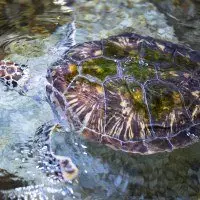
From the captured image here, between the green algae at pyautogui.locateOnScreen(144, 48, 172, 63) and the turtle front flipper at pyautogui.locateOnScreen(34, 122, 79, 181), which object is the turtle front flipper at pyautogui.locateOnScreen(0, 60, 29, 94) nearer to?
the turtle front flipper at pyautogui.locateOnScreen(34, 122, 79, 181)

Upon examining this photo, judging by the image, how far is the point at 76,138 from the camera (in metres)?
3.00

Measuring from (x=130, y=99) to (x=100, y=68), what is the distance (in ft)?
1.14

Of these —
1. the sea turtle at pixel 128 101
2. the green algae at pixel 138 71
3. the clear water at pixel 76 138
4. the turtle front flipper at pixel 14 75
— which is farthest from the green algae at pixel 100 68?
the turtle front flipper at pixel 14 75

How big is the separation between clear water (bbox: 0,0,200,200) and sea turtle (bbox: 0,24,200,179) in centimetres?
14

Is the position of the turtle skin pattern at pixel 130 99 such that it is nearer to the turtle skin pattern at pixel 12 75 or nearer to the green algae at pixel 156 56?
the green algae at pixel 156 56

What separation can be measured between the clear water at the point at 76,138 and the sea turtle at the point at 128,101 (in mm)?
144

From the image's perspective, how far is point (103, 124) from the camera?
2.82 meters

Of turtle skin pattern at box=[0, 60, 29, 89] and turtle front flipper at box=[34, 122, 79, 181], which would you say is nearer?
turtle front flipper at box=[34, 122, 79, 181]

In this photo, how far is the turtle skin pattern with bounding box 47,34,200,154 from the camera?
2.80 metres

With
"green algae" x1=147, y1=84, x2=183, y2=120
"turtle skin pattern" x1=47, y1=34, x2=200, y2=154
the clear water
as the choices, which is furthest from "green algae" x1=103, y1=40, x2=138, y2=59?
the clear water

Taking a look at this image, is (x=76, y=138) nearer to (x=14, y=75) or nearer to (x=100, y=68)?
(x=100, y=68)

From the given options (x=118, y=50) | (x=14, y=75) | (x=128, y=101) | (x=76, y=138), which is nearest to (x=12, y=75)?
(x=14, y=75)

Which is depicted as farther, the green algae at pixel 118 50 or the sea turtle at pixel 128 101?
the green algae at pixel 118 50

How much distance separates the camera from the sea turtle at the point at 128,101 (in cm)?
280
